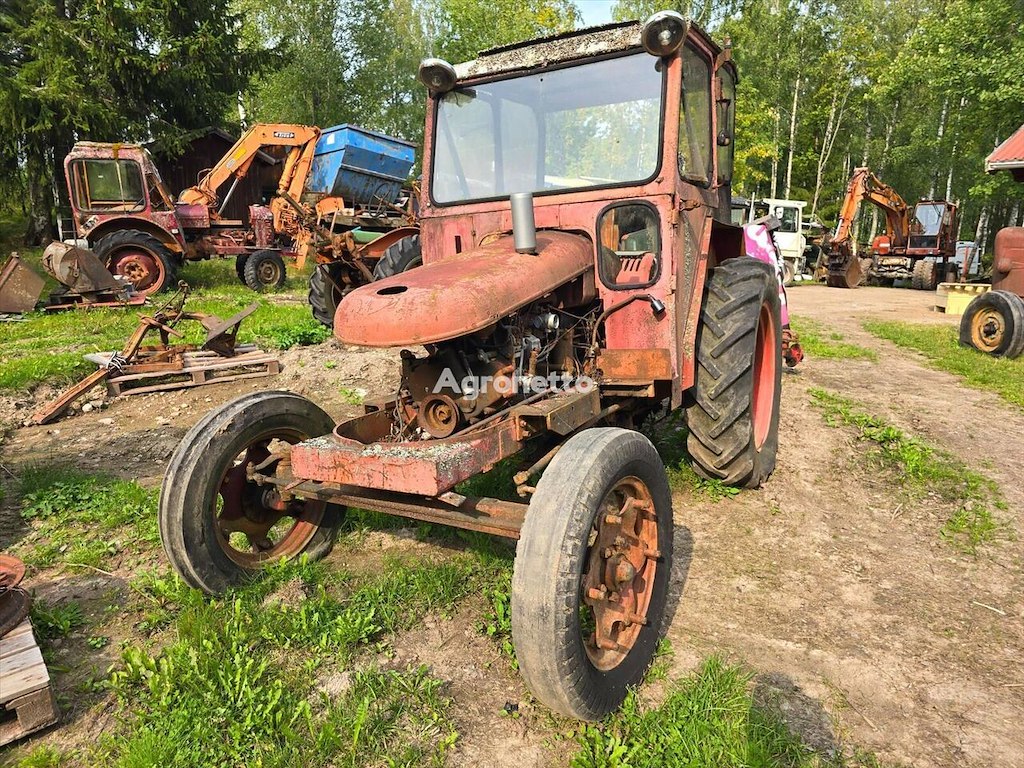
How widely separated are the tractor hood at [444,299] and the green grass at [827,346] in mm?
6134

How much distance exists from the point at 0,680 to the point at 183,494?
0.82 metres

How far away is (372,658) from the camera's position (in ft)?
8.25

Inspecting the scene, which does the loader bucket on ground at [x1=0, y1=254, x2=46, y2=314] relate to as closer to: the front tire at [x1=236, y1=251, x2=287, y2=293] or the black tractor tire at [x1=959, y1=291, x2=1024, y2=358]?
the front tire at [x1=236, y1=251, x2=287, y2=293]

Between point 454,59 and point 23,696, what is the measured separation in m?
28.0

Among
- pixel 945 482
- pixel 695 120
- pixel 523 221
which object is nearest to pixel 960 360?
pixel 945 482

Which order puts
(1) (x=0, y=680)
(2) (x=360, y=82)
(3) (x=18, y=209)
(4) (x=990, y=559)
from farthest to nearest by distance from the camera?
(2) (x=360, y=82) < (3) (x=18, y=209) < (4) (x=990, y=559) < (1) (x=0, y=680)

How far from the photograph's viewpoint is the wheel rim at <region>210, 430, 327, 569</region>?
3004 millimetres

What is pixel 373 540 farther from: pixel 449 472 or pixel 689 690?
pixel 689 690

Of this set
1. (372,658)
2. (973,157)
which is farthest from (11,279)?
(973,157)

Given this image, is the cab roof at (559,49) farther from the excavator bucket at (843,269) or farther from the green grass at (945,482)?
the excavator bucket at (843,269)

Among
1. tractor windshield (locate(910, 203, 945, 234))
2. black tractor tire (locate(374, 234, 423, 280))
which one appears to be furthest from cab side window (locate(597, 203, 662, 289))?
tractor windshield (locate(910, 203, 945, 234))

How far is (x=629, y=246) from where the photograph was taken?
3377 millimetres

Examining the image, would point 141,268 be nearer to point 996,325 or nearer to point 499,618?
point 499,618

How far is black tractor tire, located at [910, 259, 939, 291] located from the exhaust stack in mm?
19590
